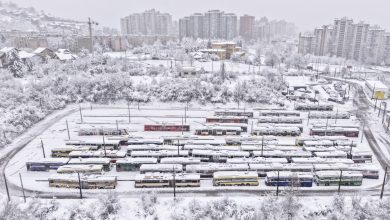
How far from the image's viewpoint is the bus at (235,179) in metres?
30.3

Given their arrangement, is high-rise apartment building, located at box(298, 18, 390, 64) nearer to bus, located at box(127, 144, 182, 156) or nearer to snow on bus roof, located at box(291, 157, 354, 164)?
snow on bus roof, located at box(291, 157, 354, 164)

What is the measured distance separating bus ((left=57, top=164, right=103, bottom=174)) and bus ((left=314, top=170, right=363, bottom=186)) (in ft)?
77.4

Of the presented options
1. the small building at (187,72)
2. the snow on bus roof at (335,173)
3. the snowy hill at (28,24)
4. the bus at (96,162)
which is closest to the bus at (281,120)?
the snow on bus roof at (335,173)

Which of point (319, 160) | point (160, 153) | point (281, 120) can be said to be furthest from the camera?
point (281, 120)

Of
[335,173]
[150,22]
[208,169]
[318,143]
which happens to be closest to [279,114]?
[318,143]

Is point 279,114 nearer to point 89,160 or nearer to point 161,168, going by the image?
point 161,168

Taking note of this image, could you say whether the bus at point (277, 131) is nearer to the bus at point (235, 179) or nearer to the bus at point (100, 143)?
the bus at point (235, 179)

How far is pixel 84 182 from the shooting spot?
98.2ft

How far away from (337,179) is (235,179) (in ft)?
35.0

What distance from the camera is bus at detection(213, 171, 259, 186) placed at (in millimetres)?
30281

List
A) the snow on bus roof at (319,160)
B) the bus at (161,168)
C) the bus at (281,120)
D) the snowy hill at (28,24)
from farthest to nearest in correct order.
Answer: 1. the snowy hill at (28,24)
2. the bus at (281,120)
3. the snow on bus roof at (319,160)
4. the bus at (161,168)

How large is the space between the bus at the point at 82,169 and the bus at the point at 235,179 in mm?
12780

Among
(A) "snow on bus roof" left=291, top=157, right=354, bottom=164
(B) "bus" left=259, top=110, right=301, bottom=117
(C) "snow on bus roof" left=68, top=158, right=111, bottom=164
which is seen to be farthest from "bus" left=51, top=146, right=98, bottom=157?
(B) "bus" left=259, top=110, right=301, bottom=117

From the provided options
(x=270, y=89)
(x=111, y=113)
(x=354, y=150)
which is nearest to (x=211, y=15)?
(x=270, y=89)
